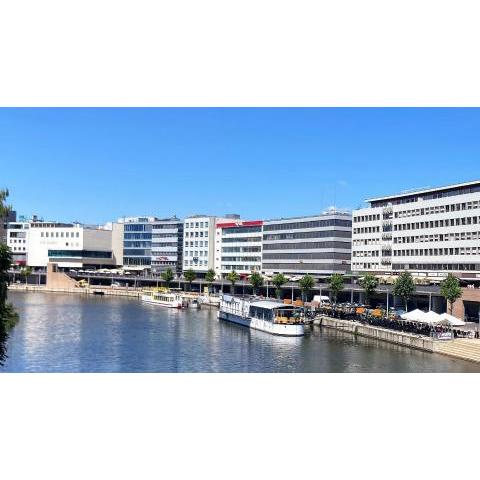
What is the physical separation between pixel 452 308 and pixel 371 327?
8.81 m

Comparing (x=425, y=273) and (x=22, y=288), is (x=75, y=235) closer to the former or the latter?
(x=22, y=288)

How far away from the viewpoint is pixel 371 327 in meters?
56.8

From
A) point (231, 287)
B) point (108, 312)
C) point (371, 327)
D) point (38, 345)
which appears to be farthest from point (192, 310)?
point (38, 345)

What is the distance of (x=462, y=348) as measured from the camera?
144 ft

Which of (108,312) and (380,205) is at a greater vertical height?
(380,205)

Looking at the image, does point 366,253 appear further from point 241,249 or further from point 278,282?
point 241,249

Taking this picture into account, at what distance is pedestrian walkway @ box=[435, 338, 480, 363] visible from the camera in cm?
4228

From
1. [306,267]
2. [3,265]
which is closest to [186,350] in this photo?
[3,265]

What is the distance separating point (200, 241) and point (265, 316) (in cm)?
6347

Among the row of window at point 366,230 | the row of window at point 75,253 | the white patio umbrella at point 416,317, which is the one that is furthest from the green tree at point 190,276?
the white patio umbrella at point 416,317

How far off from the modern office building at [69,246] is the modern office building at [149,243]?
255 centimetres

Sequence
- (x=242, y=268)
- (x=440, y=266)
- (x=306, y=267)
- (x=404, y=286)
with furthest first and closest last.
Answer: (x=242, y=268)
(x=306, y=267)
(x=440, y=266)
(x=404, y=286)

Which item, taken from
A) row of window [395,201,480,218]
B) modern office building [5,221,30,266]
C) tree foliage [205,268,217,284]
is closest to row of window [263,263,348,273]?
tree foliage [205,268,217,284]
